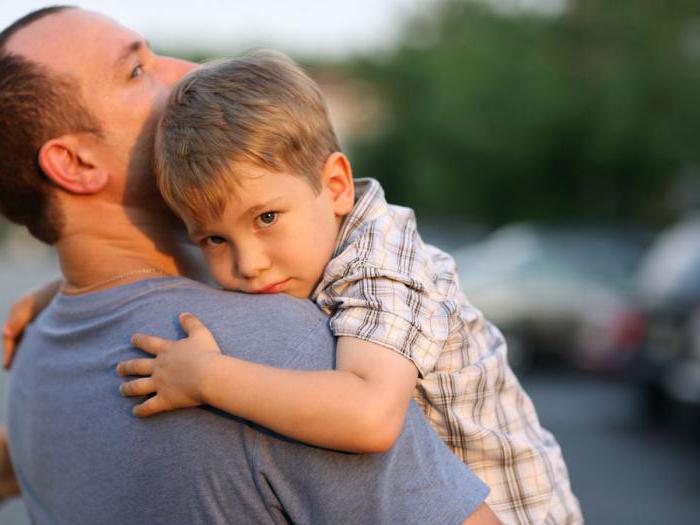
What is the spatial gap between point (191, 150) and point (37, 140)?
0.49 meters

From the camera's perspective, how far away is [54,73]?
2236mm

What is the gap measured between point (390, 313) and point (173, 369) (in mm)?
437

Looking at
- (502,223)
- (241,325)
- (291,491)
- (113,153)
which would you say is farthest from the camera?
(502,223)

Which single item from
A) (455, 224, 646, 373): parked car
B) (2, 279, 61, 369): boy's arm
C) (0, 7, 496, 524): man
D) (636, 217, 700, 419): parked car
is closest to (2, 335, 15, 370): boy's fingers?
(2, 279, 61, 369): boy's arm

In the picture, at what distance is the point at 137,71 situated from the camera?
7.66 feet

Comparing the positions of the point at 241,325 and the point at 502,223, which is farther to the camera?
the point at 502,223

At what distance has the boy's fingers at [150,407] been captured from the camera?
6.01 ft

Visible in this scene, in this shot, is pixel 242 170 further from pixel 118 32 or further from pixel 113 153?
pixel 118 32

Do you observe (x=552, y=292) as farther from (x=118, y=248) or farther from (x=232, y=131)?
(x=232, y=131)

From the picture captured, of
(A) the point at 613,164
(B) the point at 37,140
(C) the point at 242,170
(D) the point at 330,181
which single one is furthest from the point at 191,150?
(A) the point at 613,164

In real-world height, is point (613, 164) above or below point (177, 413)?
below

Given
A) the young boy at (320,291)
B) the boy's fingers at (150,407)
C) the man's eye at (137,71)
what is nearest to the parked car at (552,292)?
the young boy at (320,291)

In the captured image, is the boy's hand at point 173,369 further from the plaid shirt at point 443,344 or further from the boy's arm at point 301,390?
the plaid shirt at point 443,344

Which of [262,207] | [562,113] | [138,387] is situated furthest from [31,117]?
[562,113]
